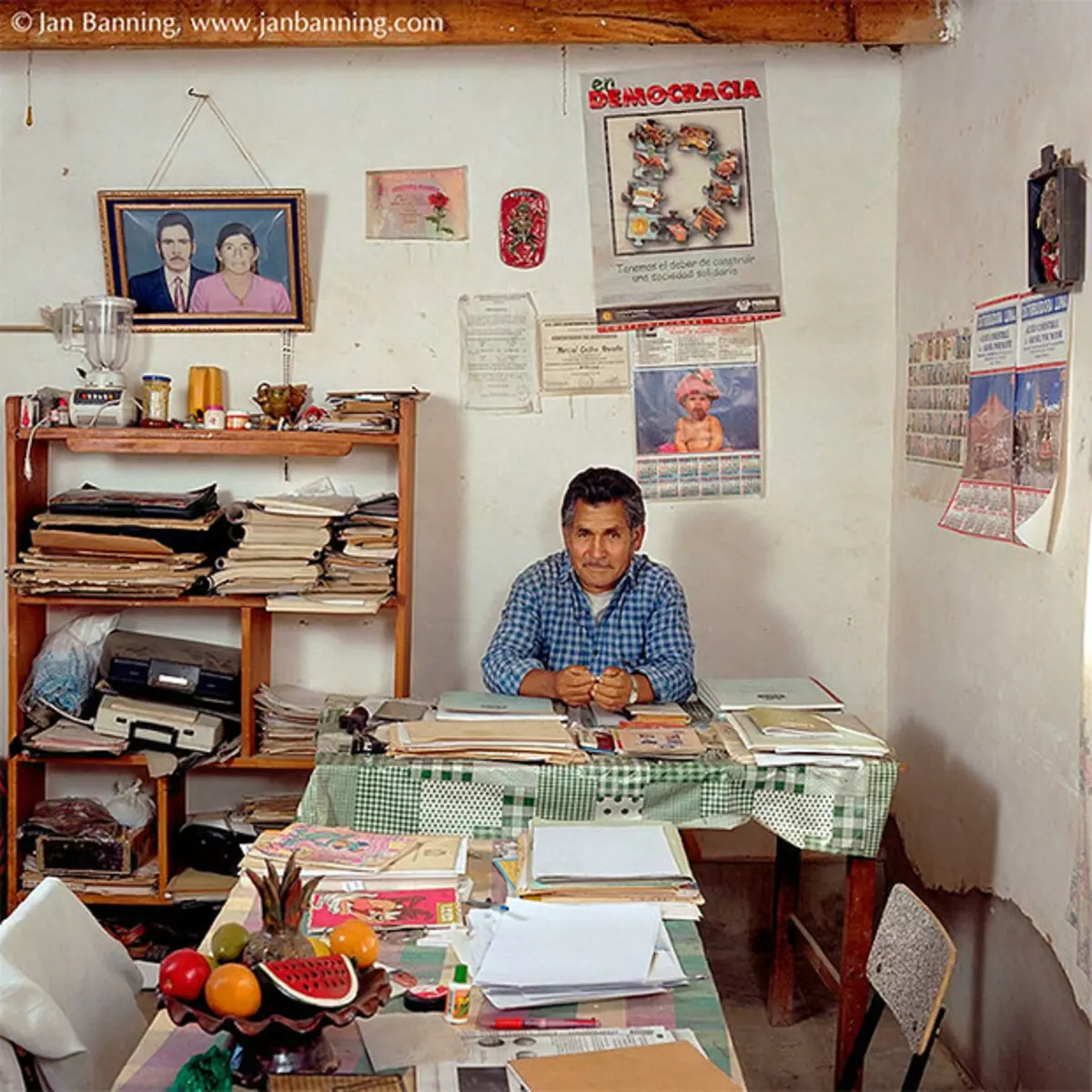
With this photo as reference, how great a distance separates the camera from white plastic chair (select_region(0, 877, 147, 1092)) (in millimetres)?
1883

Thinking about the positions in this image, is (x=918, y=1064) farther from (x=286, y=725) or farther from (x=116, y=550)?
(x=116, y=550)

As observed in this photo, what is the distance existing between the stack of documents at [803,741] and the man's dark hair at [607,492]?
0.73 m

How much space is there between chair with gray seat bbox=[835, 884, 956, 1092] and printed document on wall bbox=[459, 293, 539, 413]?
2471 mm

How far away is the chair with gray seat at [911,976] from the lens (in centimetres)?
219

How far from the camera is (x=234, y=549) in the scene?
427 centimetres

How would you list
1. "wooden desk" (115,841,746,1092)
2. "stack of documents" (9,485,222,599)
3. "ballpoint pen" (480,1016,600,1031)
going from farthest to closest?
"stack of documents" (9,485,222,599) → "ballpoint pen" (480,1016,600,1031) → "wooden desk" (115,841,746,1092)

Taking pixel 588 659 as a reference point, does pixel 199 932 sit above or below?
below

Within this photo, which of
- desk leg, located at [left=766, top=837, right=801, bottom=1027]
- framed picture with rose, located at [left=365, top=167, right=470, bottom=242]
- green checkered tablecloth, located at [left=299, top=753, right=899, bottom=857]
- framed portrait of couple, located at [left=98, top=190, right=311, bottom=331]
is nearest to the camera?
green checkered tablecloth, located at [left=299, top=753, right=899, bottom=857]

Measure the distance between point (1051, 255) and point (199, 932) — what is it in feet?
10.3

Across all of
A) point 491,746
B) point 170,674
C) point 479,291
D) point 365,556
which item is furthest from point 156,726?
point 479,291

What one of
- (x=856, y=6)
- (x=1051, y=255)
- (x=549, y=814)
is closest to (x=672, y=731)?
(x=549, y=814)

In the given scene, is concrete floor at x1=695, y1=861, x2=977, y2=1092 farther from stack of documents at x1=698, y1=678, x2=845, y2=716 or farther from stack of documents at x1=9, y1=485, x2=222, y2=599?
stack of documents at x1=9, y1=485, x2=222, y2=599

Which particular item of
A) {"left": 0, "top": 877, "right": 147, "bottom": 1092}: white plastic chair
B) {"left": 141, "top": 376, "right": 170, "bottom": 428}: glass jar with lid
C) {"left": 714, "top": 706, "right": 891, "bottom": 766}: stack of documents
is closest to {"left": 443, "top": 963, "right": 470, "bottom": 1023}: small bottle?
{"left": 0, "top": 877, "right": 147, "bottom": 1092}: white plastic chair

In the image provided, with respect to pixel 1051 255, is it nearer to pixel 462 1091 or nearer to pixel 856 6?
pixel 856 6
